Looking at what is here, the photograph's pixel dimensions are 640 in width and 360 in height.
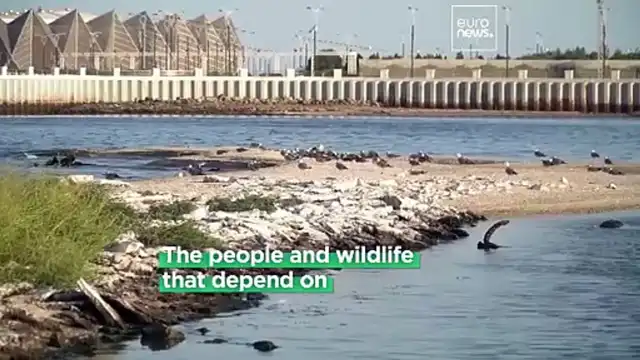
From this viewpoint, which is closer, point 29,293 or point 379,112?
point 29,293

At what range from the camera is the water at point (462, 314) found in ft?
50.6

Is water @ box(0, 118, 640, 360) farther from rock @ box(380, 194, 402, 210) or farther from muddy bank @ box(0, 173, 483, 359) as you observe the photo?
rock @ box(380, 194, 402, 210)

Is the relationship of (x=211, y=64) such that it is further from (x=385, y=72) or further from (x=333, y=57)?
(x=385, y=72)

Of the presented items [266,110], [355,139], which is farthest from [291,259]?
[266,110]

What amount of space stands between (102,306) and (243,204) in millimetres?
8308

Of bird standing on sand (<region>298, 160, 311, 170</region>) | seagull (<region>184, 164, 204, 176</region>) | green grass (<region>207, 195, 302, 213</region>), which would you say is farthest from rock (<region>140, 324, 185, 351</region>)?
bird standing on sand (<region>298, 160, 311, 170</region>)

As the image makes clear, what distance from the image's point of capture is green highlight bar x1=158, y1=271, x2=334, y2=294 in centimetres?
1725

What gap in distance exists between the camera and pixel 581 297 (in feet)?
63.5

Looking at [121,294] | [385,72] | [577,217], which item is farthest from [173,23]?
[121,294]

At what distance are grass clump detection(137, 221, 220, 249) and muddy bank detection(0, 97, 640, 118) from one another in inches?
4018

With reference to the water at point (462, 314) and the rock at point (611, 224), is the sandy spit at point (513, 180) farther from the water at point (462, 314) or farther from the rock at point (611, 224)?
the water at point (462, 314)

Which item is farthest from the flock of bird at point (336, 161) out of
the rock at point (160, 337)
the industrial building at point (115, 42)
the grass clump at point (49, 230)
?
the industrial building at point (115, 42)

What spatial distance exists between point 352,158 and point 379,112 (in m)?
78.7

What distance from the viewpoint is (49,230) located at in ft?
55.5
